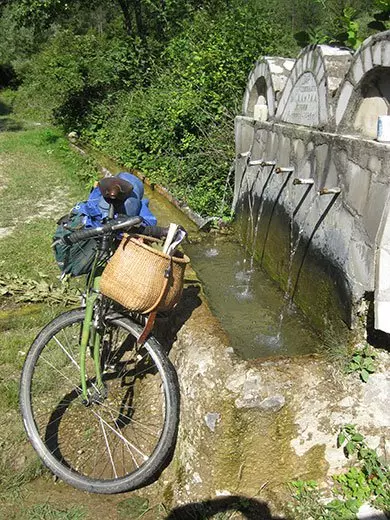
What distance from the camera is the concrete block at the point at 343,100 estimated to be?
3496 millimetres

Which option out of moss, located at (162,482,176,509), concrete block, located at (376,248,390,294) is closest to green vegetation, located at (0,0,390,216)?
concrete block, located at (376,248,390,294)

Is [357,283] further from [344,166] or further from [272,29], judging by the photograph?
[272,29]

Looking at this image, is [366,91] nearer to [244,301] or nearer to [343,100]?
[343,100]

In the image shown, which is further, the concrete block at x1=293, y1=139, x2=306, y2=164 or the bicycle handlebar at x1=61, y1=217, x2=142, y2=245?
the concrete block at x1=293, y1=139, x2=306, y2=164

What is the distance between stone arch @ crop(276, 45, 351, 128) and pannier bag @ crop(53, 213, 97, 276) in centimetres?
216

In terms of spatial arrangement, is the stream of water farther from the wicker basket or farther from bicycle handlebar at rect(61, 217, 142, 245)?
bicycle handlebar at rect(61, 217, 142, 245)

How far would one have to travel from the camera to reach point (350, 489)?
2643 mm

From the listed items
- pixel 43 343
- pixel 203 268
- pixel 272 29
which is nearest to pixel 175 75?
pixel 272 29

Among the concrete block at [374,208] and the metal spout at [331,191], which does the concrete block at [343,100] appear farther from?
the concrete block at [374,208]

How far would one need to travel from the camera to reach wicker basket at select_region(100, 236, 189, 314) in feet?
8.34

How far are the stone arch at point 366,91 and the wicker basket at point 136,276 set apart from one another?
184 cm

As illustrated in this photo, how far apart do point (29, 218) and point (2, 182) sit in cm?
241

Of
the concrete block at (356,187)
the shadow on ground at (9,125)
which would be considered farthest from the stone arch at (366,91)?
the shadow on ground at (9,125)

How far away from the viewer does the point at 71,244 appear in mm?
2846
